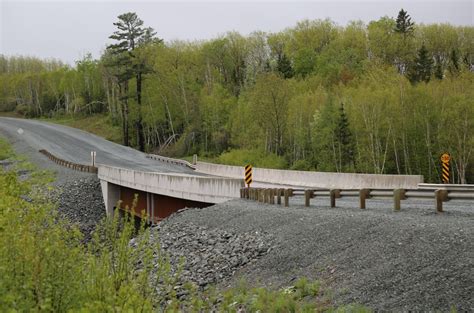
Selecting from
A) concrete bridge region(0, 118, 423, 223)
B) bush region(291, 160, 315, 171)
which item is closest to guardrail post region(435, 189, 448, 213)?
concrete bridge region(0, 118, 423, 223)

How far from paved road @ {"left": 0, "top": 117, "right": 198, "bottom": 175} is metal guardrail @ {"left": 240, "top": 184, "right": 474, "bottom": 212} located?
24295mm

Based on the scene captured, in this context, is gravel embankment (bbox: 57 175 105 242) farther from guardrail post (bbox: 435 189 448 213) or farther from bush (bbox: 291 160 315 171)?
guardrail post (bbox: 435 189 448 213)

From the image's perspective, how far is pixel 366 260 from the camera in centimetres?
1382

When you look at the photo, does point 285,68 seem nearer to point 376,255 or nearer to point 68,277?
point 376,255

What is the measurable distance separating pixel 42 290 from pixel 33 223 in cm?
313

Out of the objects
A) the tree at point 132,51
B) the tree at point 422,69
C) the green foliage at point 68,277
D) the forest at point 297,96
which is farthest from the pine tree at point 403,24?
the green foliage at point 68,277

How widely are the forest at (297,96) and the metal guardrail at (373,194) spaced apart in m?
20.3

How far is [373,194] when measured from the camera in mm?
20016

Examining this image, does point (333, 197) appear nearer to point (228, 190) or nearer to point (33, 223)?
point (228, 190)

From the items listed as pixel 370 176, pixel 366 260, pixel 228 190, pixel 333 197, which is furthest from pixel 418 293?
pixel 370 176

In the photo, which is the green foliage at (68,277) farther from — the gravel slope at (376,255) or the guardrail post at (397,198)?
the guardrail post at (397,198)

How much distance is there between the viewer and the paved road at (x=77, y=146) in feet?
Answer: 188

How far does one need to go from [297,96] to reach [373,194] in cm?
3753

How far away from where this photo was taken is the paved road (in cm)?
5741
